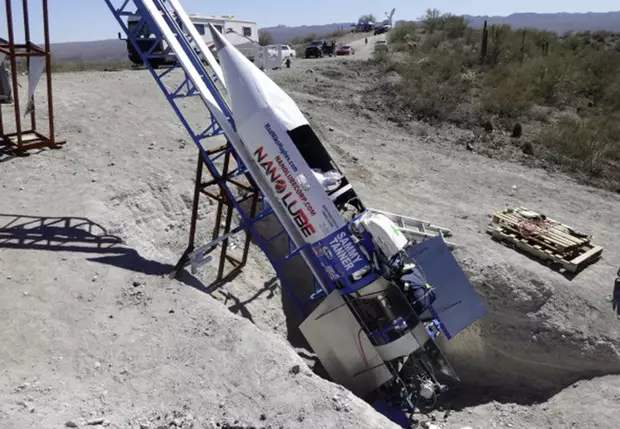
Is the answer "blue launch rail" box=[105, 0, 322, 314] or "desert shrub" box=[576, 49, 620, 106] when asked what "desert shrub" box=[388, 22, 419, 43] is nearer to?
"desert shrub" box=[576, 49, 620, 106]

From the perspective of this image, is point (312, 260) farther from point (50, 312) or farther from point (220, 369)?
point (50, 312)

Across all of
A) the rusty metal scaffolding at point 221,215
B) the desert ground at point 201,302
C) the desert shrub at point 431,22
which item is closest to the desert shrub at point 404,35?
the desert shrub at point 431,22

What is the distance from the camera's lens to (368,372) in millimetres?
8305

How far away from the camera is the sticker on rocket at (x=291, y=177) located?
25.7 feet

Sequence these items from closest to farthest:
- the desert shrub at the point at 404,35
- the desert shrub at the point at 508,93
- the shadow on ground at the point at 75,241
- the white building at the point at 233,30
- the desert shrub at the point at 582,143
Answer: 1. the shadow on ground at the point at 75,241
2. the desert shrub at the point at 582,143
3. the desert shrub at the point at 508,93
4. the white building at the point at 233,30
5. the desert shrub at the point at 404,35

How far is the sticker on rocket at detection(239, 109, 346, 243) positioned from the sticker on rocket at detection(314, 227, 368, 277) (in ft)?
0.37

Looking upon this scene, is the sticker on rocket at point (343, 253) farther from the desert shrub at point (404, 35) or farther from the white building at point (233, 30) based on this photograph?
the desert shrub at point (404, 35)

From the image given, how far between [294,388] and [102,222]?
5180 mm

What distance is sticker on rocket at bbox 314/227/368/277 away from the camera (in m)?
7.83

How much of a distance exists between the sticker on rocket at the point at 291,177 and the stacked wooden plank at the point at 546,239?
512cm

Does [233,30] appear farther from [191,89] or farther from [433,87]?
[191,89]

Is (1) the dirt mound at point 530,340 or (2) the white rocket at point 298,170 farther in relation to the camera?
(1) the dirt mound at point 530,340

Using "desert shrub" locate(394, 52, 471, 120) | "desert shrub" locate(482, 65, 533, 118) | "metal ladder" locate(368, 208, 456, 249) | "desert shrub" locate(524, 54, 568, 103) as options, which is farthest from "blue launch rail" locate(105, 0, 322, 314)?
"desert shrub" locate(524, 54, 568, 103)

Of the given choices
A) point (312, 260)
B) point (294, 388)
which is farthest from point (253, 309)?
point (294, 388)
